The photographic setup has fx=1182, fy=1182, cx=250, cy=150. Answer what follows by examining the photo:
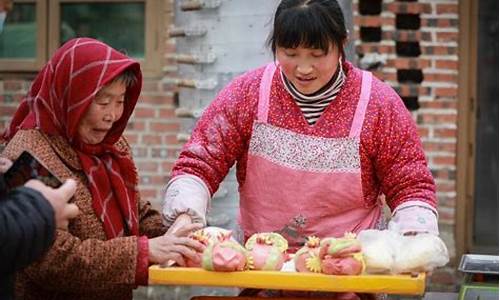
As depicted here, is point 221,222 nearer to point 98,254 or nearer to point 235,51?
point 235,51

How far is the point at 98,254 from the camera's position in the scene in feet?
9.52

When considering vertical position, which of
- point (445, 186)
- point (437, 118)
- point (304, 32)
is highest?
point (304, 32)

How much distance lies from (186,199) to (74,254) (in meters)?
0.39

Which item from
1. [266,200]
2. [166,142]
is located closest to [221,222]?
[266,200]

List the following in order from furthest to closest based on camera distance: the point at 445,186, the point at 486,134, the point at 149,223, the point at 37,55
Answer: the point at 486,134
the point at 37,55
the point at 445,186
the point at 149,223

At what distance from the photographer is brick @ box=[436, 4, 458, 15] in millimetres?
6406

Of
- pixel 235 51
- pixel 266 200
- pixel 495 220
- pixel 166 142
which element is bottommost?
pixel 495 220

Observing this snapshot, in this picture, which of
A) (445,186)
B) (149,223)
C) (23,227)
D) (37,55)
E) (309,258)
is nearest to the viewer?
(23,227)

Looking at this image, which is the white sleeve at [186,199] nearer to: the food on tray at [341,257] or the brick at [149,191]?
the food on tray at [341,257]

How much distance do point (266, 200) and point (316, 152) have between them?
20cm

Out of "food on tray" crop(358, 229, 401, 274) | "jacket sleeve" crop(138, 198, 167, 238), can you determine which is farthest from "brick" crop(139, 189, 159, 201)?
"food on tray" crop(358, 229, 401, 274)

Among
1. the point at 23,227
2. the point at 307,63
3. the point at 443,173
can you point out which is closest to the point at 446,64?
the point at 443,173

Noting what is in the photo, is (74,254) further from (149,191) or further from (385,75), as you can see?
(149,191)

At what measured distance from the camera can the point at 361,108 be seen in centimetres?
322
